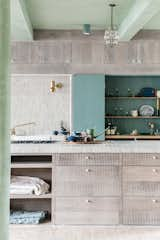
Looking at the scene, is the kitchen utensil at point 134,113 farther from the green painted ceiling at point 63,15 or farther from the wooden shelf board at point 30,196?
the wooden shelf board at point 30,196

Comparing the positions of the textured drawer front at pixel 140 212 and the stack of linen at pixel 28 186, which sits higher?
the stack of linen at pixel 28 186

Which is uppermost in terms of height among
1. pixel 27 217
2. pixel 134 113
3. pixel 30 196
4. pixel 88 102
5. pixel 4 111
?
pixel 88 102

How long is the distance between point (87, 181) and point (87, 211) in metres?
0.33

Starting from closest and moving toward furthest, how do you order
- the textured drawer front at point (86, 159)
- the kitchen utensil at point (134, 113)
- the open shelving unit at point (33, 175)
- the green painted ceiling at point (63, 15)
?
1. the textured drawer front at point (86, 159)
2. the open shelving unit at point (33, 175)
3. the green painted ceiling at point (63, 15)
4. the kitchen utensil at point (134, 113)

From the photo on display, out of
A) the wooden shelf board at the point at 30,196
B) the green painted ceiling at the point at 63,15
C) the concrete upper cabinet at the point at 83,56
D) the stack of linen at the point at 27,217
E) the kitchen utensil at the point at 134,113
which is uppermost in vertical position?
A: the green painted ceiling at the point at 63,15

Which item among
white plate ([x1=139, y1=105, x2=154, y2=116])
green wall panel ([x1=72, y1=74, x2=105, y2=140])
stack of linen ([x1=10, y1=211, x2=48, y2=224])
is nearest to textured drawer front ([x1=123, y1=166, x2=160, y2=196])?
stack of linen ([x1=10, y1=211, x2=48, y2=224])

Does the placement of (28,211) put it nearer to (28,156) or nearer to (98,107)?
(28,156)

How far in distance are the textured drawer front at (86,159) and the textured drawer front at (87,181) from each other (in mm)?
45

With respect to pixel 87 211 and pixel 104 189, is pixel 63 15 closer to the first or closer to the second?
pixel 104 189

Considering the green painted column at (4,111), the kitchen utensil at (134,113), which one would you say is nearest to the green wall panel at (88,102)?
the kitchen utensil at (134,113)

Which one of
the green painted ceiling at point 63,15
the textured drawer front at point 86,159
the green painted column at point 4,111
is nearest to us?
the green painted column at point 4,111

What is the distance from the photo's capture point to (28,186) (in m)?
4.11

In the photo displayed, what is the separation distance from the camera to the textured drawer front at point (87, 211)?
407cm

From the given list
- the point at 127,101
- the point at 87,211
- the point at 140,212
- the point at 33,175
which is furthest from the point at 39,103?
the point at 140,212
